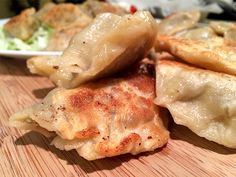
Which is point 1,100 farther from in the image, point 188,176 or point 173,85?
point 188,176

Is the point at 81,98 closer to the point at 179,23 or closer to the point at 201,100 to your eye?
the point at 201,100

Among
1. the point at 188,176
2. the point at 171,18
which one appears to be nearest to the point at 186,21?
the point at 171,18

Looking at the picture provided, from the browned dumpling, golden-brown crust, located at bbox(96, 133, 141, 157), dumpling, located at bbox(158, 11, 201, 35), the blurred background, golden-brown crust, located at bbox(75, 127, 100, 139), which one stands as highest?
golden-brown crust, located at bbox(75, 127, 100, 139)

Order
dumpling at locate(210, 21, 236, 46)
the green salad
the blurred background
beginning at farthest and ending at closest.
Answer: the blurred background, the green salad, dumpling at locate(210, 21, 236, 46)

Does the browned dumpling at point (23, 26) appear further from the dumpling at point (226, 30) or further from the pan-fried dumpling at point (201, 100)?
the pan-fried dumpling at point (201, 100)

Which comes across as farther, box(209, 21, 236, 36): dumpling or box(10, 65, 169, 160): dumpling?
box(209, 21, 236, 36): dumpling

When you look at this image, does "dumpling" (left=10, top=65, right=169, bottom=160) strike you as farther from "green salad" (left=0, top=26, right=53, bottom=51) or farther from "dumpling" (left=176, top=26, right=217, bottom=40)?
"green salad" (left=0, top=26, right=53, bottom=51)

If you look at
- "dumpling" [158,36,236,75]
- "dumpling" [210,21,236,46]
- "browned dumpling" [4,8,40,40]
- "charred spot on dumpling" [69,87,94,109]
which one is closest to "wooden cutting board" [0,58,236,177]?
"charred spot on dumpling" [69,87,94,109]
